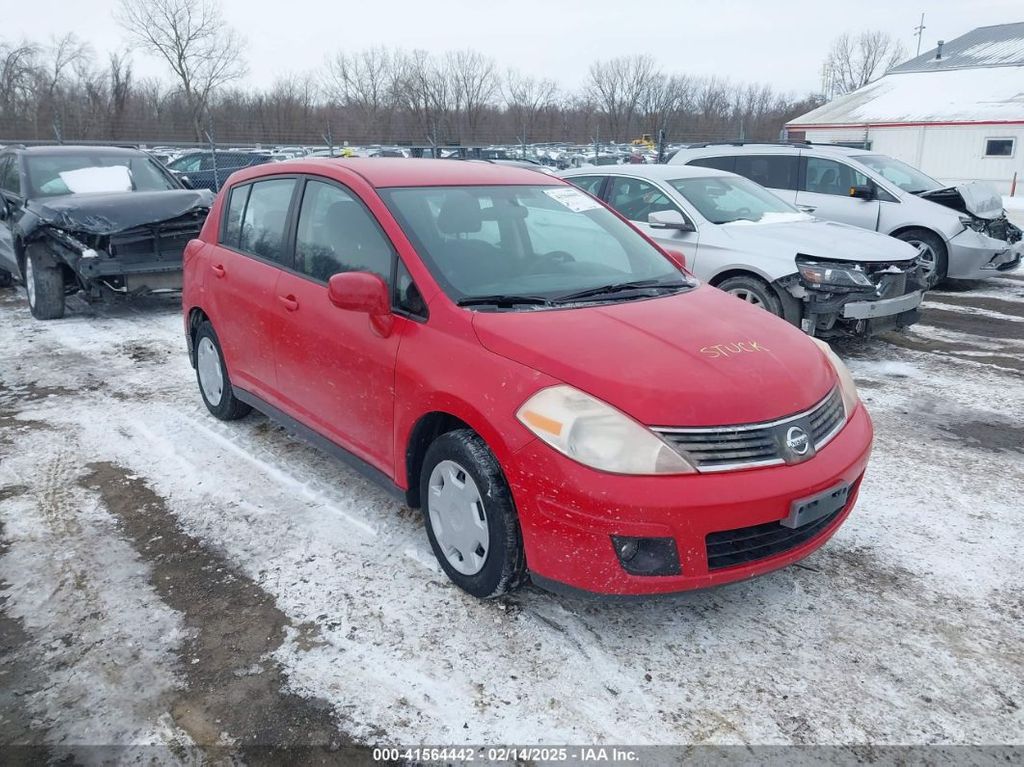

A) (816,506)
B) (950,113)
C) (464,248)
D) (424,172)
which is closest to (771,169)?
(424,172)

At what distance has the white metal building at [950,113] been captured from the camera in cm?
2791

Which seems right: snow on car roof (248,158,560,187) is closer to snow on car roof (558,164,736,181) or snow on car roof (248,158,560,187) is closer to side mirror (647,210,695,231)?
side mirror (647,210,695,231)

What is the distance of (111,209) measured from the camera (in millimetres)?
7621

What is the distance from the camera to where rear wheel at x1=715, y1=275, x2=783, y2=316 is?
6.27 metres

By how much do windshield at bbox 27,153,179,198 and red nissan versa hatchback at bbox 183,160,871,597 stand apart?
211 inches

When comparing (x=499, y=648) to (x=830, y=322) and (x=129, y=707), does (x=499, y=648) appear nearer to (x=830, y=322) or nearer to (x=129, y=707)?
(x=129, y=707)

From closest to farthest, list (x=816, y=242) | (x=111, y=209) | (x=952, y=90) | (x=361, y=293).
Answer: (x=361, y=293) < (x=816, y=242) < (x=111, y=209) < (x=952, y=90)

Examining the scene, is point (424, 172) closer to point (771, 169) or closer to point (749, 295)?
point (749, 295)

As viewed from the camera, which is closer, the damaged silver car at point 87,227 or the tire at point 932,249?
the damaged silver car at point 87,227

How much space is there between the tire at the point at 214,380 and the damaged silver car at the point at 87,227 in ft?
10.2

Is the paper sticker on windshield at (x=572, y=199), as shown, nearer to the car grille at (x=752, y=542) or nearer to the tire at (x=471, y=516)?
the tire at (x=471, y=516)

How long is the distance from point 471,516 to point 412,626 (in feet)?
1.58

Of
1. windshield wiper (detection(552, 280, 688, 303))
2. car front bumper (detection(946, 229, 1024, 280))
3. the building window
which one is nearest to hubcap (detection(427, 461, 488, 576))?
windshield wiper (detection(552, 280, 688, 303))

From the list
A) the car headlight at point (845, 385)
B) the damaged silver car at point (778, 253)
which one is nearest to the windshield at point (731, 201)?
the damaged silver car at point (778, 253)
